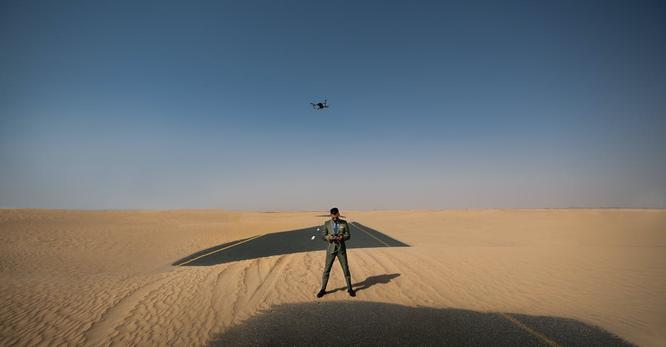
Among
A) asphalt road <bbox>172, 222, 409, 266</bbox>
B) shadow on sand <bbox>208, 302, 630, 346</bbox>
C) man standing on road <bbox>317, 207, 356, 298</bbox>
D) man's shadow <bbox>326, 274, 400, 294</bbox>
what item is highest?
man standing on road <bbox>317, 207, 356, 298</bbox>

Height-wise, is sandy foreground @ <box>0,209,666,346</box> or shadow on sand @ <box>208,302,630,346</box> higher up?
shadow on sand @ <box>208,302,630,346</box>

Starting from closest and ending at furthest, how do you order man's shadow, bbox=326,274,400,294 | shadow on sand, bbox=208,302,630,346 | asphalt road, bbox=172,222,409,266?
shadow on sand, bbox=208,302,630,346 → man's shadow, bbox=326,274,400,294 → asphalt road, bbox=172,222,409,266

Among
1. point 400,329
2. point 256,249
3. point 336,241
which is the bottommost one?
point 256,249

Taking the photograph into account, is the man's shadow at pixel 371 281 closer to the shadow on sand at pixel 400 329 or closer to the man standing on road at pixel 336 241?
the man standing on road at pixel 336 241

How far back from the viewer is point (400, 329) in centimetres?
611

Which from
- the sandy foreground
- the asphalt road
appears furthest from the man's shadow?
the asphalt road

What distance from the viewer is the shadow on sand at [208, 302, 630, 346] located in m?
5.57

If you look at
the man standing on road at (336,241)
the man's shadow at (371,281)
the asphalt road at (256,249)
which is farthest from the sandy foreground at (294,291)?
the asphalt road at (256,249)

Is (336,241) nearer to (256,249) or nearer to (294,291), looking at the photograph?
(294,291)

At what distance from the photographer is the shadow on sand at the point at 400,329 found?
557 centimetres

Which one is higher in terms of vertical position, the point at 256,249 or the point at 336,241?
the point at 336,241

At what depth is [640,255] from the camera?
15492mm

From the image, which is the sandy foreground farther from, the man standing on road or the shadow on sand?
the man standing on road

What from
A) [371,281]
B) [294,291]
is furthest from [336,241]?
[371,281]
